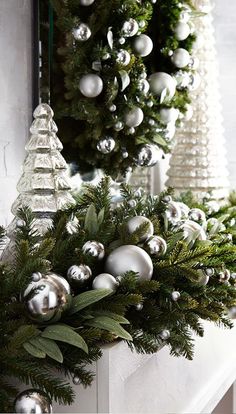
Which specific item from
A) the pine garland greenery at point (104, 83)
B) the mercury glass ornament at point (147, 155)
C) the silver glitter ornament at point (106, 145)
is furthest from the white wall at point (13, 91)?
the mercury glass ornament at point (147, 155)

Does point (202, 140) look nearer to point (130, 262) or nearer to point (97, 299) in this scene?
point (130, 262)

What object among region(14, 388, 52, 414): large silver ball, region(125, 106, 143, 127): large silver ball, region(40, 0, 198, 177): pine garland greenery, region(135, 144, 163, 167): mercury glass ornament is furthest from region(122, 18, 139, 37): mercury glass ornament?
region(14, 388, 52, 414): large silver ball

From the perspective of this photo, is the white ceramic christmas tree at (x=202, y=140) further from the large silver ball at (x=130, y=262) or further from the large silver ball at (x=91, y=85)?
the large silver ball at (x=130, y=262)

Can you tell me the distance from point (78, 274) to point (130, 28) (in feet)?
2.10

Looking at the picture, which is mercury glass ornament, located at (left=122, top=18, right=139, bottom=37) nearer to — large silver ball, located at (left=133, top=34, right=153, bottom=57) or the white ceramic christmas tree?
large silver ball, located at (left=133, top=34, right=153, bottom=57)

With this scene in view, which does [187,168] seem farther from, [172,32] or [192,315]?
[192,315]

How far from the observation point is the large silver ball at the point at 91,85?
128 centimetres

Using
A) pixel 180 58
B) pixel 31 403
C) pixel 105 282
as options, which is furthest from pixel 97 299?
pixel 180 58

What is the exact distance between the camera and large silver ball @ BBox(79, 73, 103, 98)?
128cm

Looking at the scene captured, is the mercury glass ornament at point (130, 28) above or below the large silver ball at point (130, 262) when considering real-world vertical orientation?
above

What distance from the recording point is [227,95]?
192 cm

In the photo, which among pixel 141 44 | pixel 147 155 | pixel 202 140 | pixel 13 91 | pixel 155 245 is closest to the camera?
pixel 155 245

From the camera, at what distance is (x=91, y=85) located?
50.3 inches

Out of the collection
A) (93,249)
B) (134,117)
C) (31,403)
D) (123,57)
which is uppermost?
(123,57)
